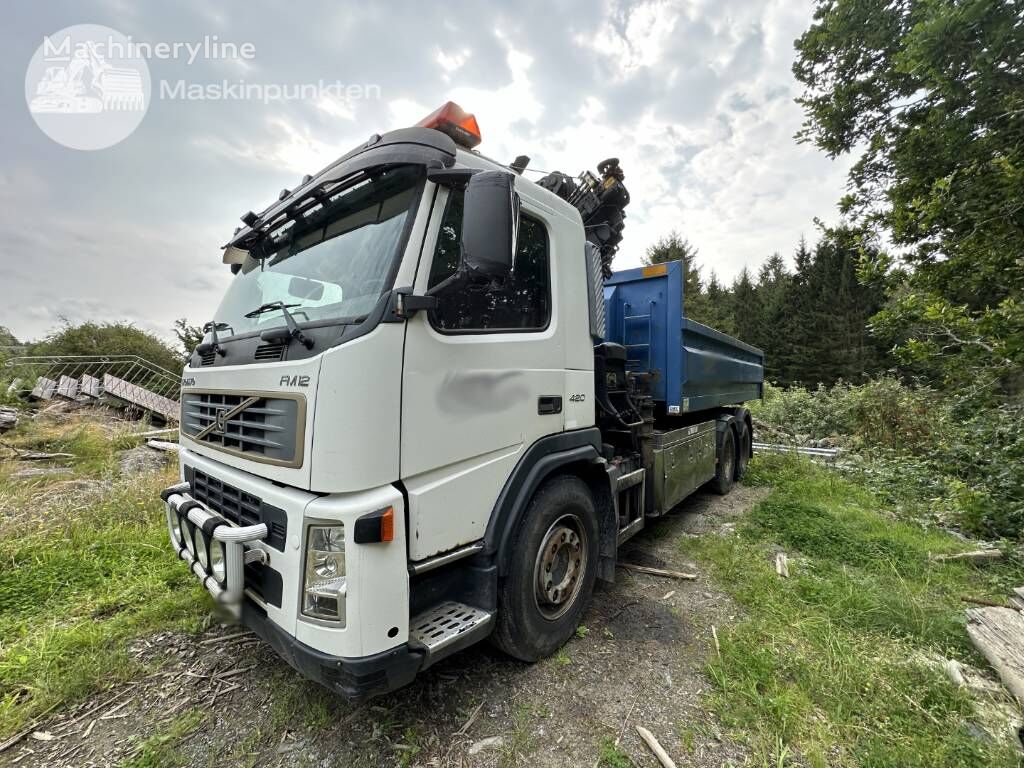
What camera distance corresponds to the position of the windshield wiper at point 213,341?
2252 mm

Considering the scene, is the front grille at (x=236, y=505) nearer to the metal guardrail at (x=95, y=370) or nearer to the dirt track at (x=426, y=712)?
the dirt track at (x=426, y=712)

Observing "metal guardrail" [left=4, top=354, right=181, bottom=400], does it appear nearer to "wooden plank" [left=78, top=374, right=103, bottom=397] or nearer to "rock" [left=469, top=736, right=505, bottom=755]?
"wooden plank" [left=78, top=374, right=103, bottom=397]

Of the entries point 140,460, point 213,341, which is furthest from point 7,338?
point 213,341

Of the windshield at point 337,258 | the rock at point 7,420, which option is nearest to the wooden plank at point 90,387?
the rock at point 7,420

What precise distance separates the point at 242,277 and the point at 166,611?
2.22m

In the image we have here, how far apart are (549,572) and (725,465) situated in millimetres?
4166

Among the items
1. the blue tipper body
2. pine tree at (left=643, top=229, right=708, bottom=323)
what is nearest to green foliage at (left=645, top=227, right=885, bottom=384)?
pine tree at (left=643, top=229, right=708, bottom=323)

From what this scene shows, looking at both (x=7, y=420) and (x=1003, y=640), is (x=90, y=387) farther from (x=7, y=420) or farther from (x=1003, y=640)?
(x=1003, y=640)

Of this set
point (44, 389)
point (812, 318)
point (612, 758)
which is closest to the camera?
point (612, 758)

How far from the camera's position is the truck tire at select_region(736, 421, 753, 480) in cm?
632

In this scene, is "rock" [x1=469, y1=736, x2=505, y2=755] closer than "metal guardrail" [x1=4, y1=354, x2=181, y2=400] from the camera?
Yes

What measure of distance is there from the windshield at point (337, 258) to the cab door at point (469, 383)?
183 millimetres

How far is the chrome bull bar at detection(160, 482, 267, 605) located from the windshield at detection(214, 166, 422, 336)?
89 centimetres

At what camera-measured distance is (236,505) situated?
1.92 m
